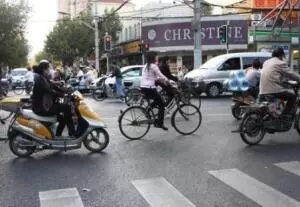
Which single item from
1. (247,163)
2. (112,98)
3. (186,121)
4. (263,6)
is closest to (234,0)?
(263,6)

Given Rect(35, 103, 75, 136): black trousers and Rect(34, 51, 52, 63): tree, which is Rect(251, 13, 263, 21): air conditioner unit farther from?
Rect(35, 103, 75, 136): black trousers

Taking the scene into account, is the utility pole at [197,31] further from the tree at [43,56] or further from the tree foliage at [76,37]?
the tree at [43,56]

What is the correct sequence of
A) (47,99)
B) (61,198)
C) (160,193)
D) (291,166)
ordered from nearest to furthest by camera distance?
(61,198), (160,193), (291,166), (47,99)

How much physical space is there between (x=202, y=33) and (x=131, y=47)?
1215 cm

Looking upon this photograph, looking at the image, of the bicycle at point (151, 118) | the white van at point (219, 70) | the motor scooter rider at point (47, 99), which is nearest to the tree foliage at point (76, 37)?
the white van at point (219, 70)

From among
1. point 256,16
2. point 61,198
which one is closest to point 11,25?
point 256,16

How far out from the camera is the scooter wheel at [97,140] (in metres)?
8.82

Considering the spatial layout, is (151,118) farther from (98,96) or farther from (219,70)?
(219,70)

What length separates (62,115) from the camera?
871 cm

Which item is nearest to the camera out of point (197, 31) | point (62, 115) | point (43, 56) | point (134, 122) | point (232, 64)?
point (62, 115)

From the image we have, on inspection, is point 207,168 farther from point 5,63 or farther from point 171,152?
point 5,63

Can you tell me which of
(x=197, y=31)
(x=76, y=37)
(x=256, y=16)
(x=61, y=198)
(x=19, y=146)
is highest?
(x=256, y=16)

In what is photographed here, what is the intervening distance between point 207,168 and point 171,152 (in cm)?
136

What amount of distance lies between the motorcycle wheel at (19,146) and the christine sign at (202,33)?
34.4 metres
